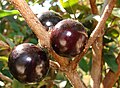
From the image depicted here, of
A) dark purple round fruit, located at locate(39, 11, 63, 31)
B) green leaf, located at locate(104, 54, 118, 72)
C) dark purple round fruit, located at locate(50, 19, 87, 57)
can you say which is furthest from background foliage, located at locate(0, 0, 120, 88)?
dark purple round fruit, located at locate(50, 19, 87, 57)

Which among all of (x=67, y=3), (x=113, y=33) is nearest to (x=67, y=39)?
(x=67, y=3)

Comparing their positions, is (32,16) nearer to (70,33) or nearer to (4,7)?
(70,33)

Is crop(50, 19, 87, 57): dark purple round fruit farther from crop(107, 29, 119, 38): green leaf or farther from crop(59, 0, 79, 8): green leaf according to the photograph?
crop(107, 29, 119, 38): green leaf

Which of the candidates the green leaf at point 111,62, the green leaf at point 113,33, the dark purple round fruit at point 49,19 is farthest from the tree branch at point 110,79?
the dark purple round fruit at point 49,19

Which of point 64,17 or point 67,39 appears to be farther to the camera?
point 64,17

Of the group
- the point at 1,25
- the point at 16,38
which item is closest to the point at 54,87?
the point at 16,38

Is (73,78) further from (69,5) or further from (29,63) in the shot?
(69,5)

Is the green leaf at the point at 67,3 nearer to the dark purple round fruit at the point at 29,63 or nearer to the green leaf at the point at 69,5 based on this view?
the green leaf at the point at 69,5
